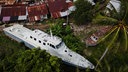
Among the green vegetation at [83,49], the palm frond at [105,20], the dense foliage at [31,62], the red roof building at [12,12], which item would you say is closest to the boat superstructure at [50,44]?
the green vegetation at [83,49]

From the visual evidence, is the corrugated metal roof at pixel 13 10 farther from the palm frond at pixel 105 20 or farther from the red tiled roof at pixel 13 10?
the palm frond at pixel 105 20

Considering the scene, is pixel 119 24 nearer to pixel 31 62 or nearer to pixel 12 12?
pixel 31 62

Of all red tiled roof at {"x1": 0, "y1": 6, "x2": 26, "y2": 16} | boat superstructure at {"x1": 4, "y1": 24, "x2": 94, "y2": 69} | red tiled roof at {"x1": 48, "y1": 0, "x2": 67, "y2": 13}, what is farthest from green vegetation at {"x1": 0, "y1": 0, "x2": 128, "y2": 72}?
red tiled roof at {"x1": 0, "y1": 6, "x2": 26, "y2": 16}

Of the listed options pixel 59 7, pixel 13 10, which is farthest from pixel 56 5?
pixel 13 10

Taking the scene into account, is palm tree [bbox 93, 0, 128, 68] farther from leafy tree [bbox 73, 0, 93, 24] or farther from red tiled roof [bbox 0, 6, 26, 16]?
red tiled roof [bbox 0, 6, 26, 16]

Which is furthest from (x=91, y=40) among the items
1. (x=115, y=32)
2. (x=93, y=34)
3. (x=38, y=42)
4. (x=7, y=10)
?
(x=7, y=10)

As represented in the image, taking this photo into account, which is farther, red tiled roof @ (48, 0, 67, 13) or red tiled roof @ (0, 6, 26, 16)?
red tiled roof @ (48, 0, 67, 13)
